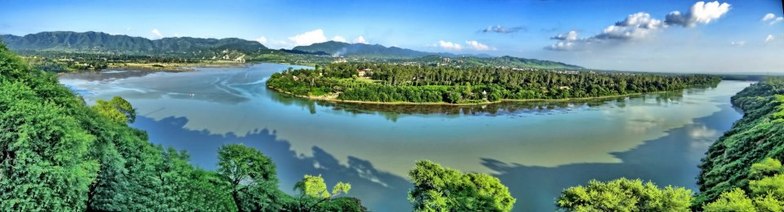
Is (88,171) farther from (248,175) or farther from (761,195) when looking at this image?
(761,195)

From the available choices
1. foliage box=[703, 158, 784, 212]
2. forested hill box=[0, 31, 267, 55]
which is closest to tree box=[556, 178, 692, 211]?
foliage box=[703, 158, 784, 212]

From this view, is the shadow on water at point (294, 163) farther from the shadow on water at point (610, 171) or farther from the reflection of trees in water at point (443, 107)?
the reflection of trees in water at point (443, 107)

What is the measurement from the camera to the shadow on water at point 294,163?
38.4 feet

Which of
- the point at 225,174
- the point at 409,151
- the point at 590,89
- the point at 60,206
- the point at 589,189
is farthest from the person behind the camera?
the point at 590,89

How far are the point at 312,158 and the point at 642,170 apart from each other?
36.2ft

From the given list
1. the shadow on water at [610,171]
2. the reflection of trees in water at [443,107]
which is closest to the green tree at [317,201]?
the shadow on water at [610,171]

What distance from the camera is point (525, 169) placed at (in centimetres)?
1437

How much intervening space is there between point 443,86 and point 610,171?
2404cm

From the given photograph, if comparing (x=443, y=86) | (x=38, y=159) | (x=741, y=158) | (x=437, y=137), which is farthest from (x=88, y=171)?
(x=443, y=86)

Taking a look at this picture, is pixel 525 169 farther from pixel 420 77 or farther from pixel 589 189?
pixel 420 77

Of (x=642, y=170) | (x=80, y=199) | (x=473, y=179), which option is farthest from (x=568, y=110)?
(x=80, y=199)

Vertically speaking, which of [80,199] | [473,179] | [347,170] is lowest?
[347,170]

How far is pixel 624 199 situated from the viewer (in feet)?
25.6

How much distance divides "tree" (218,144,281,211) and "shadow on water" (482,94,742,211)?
20.2 feet
